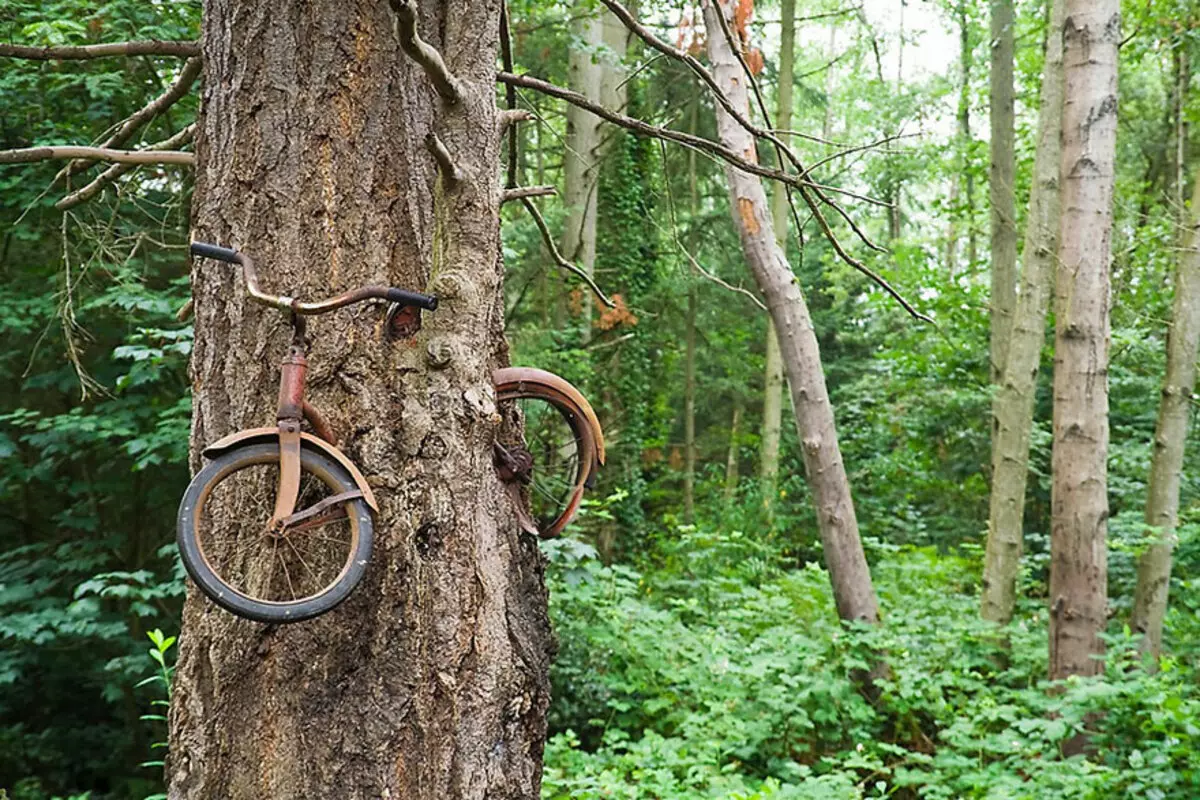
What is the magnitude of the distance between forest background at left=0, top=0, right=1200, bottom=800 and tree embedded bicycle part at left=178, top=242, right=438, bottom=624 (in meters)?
1.46

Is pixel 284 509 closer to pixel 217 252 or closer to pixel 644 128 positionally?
pixel 217 252

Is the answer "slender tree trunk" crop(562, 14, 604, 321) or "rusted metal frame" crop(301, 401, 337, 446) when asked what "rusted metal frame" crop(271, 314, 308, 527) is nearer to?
"rusted metal frame" crop(301, 401, 337, 446)

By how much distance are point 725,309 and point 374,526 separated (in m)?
14.7

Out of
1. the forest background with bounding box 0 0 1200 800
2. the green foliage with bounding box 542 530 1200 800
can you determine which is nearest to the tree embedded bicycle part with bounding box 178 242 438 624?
the forest background with bounding box 0 0 1200 800

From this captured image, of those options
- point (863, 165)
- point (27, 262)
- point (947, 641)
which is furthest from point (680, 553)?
point (863, 165)

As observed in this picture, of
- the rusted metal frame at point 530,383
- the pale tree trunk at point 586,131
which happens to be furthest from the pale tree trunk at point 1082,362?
the pale tree trunk at point 586,131

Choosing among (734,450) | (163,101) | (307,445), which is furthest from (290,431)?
(734,450)

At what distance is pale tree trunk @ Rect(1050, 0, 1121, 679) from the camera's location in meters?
5.76

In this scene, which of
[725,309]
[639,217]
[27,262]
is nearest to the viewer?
[27,262]

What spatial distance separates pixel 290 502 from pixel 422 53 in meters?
0.85

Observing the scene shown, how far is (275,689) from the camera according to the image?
5.64 ft

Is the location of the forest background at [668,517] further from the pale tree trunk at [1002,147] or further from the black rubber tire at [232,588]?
the black rubber tire at [232,588]

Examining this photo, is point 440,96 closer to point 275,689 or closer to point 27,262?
point 275,689

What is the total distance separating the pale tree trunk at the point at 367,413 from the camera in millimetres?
1718
